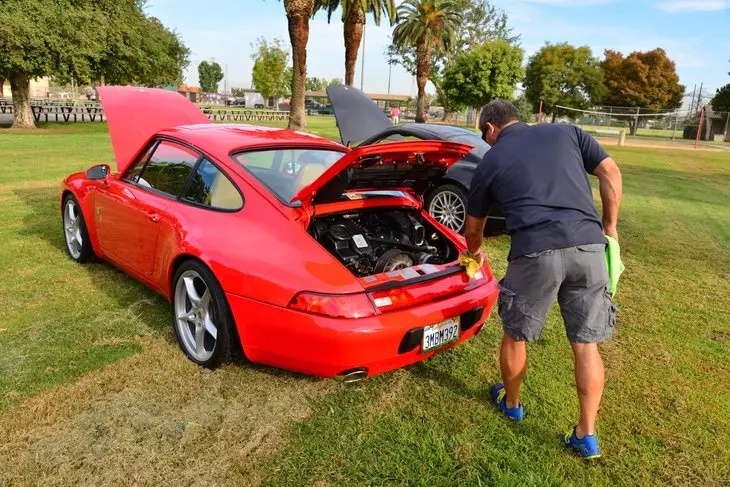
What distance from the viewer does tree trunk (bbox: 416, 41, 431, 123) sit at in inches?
1478

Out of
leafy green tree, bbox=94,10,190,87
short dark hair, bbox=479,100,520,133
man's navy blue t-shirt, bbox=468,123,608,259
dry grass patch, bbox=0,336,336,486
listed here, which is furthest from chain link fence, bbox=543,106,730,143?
dry grass patch, bbox=0,336,336,486

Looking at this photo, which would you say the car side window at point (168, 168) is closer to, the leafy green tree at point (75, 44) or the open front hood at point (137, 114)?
the open front hood at point (137, 114)

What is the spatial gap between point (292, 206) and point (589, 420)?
6.23 feet

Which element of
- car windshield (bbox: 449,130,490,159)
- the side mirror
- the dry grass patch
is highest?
car windshield (bbox: 449,130,490,159)

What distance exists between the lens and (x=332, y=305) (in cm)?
254

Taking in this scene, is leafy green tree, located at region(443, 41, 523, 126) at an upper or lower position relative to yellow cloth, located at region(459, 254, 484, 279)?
upper

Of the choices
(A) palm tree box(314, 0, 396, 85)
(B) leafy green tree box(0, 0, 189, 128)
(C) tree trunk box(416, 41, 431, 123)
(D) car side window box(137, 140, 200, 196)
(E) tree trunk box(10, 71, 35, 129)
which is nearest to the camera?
(D) car side window box(137, 140, 200, 196)

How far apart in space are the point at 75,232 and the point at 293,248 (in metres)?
3.16

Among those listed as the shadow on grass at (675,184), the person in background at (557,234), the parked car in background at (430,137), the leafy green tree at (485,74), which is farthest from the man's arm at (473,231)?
the leafy green tree at (485,74)

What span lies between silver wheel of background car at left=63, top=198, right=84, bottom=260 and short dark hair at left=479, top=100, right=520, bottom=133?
379 cm

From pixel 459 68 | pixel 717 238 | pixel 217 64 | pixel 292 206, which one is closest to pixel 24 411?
pixel 292 206

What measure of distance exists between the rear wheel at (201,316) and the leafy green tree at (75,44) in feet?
67.0

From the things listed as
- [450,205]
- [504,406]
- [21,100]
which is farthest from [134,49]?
[504,406]

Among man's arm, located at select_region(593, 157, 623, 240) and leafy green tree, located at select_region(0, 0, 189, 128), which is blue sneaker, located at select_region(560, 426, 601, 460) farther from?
leafy green tree, located at select_region(0, 0, 189, 128)
